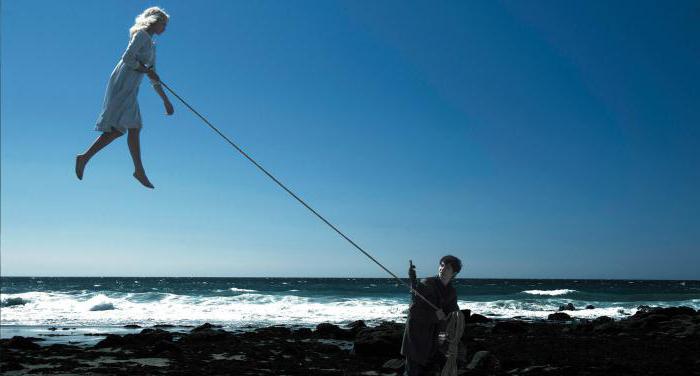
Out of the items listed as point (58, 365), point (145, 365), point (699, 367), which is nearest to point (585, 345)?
point (699, 367)

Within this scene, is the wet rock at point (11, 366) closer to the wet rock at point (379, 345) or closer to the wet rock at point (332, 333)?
the wet rock at point (379, 345)

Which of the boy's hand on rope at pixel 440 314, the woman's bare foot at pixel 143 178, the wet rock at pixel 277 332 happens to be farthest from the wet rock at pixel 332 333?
the woman's bare foot at pixel 143 178

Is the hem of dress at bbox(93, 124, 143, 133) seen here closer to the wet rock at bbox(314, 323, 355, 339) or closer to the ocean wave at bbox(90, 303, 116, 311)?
the wet rock at bbox(314, 323, 355, 339)

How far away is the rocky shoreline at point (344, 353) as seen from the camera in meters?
11.9

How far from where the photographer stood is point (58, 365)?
40.6ft

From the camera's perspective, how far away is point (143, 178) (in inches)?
160

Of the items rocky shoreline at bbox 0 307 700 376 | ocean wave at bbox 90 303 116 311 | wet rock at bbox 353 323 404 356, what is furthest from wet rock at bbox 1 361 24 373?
ocean wave at bbox 90 303 116 311

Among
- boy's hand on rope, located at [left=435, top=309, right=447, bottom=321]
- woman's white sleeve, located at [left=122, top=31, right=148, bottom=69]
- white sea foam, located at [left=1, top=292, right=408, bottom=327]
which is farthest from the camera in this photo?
white sea foam, located at [left=1, top=292, right=408, bottom=327]

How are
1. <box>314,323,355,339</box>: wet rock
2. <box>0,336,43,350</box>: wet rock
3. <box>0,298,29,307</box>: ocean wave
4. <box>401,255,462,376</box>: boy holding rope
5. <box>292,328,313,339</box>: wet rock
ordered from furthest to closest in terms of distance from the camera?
<box>0,298,29,307</box>: ocean wave < <box>292,328,313,339</box>: wet rock < <box>314,323,355,339</box>: wet rock < <box>0,336,43,350</box>: wet rock < <box>401,255,462,376</box>: boy holding rope

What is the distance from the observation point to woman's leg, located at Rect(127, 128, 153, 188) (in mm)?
3859

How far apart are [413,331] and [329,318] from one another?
22.2 metres

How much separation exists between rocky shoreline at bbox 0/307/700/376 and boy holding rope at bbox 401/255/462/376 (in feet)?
14.7

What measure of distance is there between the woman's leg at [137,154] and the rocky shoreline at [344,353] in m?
7.60

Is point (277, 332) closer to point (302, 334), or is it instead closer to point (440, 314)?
point (302, 334)
